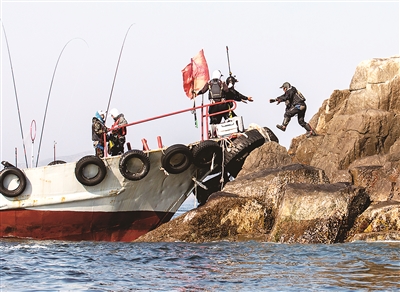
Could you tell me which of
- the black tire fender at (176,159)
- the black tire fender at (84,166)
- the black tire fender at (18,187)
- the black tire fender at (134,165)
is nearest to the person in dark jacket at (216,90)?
the black tire fender at (176,159)

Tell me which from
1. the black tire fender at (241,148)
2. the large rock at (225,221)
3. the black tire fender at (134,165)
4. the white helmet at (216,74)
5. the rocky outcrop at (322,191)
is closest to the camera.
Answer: the rocky outcrop at (322,191)

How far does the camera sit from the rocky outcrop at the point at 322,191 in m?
15.0

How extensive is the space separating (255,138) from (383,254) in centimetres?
642

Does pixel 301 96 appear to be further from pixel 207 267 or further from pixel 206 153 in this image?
pixel 207 267

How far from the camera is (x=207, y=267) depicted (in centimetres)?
1273

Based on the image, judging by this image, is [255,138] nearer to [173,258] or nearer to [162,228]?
[162,228]

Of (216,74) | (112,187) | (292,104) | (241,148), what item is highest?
(216,74)

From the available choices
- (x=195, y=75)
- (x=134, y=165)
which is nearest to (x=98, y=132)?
(x=134, y=165)

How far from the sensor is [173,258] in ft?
45.7

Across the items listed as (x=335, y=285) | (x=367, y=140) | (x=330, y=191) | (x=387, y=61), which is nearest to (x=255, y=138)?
(x=367, y=140)

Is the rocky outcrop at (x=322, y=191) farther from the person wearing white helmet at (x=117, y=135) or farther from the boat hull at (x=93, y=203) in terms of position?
the person wearing white helmet at (x=117, y=135)

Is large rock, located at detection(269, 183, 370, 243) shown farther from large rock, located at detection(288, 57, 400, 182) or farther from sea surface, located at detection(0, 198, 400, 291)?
large rock, located at detection(288, 57, 400, 182)

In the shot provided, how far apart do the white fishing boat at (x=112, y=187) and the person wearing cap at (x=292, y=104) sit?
4.74 ft

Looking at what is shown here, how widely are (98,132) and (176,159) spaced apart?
216 centimetres
